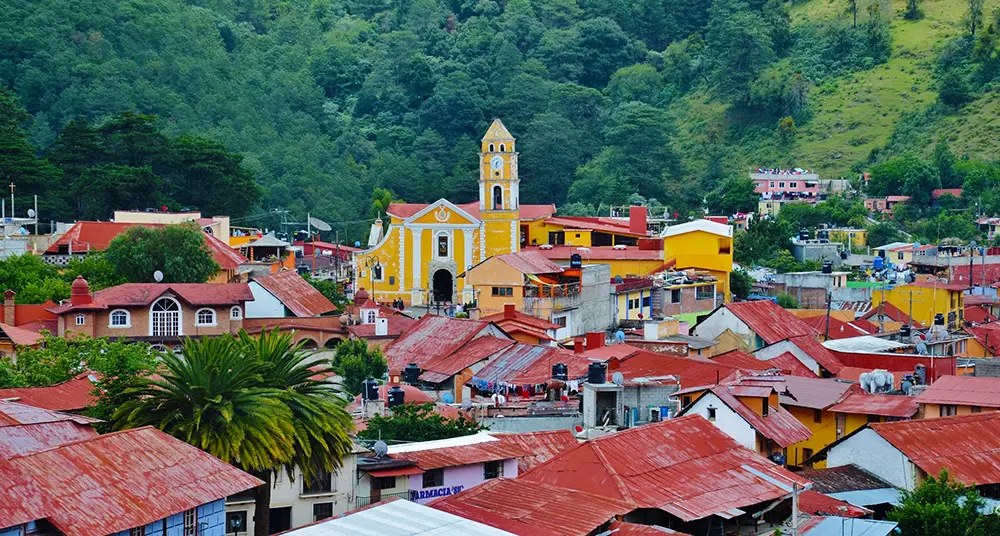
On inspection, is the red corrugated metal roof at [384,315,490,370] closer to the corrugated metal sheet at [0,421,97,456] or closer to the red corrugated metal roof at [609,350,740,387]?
the red corrugated metal roof at [609,350,740,387]

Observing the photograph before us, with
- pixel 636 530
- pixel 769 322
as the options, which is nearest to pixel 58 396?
pixel 636 530

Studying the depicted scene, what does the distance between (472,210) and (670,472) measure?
127 feet

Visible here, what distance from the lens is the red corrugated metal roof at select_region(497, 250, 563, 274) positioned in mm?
44250

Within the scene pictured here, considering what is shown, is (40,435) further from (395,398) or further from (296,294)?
(296,294)

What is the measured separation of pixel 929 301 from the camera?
47.9m

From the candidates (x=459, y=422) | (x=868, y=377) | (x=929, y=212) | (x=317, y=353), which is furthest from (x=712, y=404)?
(x=929, y=212)

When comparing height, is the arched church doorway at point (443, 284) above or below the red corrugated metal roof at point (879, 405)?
above

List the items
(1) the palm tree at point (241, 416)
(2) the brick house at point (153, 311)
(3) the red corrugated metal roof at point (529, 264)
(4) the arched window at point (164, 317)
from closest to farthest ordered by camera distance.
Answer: (1) the palm tree at point (241, 416) → (2) the brick house at point (153, 311) → (4) the arched window at point (164, 317) → (3) the red corrugated metal roof at point (529, 264)

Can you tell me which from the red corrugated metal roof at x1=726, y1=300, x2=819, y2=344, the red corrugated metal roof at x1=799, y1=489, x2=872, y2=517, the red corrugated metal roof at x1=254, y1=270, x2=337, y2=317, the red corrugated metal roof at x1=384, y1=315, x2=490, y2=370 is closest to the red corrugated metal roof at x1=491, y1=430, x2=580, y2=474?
the red corrugated metal roof at x1=799, y1=489, x2=872, y2=517

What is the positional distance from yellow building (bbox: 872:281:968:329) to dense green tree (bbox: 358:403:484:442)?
25472 mm

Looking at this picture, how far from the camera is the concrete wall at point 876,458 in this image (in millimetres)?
23531

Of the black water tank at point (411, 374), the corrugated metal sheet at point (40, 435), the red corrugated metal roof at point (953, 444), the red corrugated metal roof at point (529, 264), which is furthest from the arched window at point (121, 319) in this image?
the red corrugated metal roof at point (953, 444)

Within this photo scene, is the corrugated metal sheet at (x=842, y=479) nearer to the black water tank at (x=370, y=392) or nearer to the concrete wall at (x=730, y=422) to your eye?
the concrete wall at (x=730, y=422)

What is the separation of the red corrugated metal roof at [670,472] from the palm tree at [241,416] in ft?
8.94
